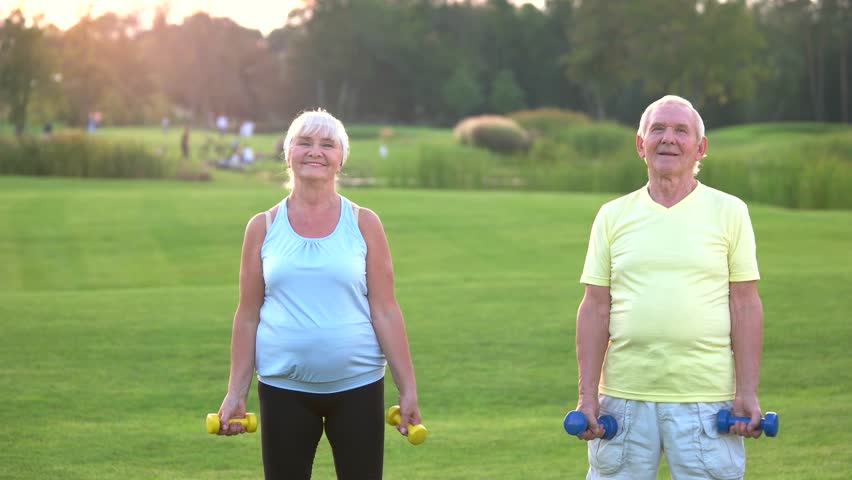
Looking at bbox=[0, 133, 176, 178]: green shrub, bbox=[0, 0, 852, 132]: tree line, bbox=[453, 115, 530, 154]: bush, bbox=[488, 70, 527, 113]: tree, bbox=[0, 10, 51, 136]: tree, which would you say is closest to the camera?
bbox=[0, 133, 176, 178]: green shrub

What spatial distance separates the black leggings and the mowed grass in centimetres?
217

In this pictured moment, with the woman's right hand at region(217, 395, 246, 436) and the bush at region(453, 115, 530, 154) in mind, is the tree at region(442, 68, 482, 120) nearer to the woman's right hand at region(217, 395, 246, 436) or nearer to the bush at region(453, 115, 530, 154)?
the bush at region(453, 115, 530, 154)

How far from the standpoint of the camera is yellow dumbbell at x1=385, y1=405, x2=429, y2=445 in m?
3.53

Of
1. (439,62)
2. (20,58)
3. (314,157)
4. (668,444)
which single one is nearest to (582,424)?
(668,444)

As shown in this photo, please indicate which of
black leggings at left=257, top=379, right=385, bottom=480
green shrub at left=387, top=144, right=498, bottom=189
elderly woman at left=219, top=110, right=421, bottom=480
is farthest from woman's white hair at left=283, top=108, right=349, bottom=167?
green shrub at left=387, top=144, right=498, bottom=189

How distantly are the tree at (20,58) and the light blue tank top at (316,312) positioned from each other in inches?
1488

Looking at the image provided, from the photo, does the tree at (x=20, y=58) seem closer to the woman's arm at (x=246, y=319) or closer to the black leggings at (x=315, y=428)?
the woman's arm at (x=246, y=319)

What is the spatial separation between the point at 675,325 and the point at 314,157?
4.05 ft

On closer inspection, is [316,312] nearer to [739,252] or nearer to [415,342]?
[739,252]

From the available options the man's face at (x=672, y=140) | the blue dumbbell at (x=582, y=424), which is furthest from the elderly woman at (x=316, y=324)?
the man's face at (x=672, y=140)

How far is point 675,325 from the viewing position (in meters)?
3.29

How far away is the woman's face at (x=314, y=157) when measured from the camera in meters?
3.51

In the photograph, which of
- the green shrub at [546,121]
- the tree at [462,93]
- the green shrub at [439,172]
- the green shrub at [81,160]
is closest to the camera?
the green shrub at [439,172]

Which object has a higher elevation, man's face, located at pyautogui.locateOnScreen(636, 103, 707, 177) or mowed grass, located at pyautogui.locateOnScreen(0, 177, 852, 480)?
man's face, located at pyautogui.locateOnScreen(636, 103, 707, 177)
